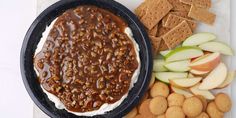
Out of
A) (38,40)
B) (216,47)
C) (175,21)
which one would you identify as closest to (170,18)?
(175,21)

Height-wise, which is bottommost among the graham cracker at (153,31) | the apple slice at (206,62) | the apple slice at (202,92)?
the apple slice at (202,92)

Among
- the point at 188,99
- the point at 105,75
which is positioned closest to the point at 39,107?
the point at 105,75

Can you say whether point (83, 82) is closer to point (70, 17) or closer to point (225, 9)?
point (70, 17)

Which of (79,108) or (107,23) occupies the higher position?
(107,23)

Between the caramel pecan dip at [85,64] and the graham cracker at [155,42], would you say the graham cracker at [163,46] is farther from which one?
the caramel pecan dip at [85,64]

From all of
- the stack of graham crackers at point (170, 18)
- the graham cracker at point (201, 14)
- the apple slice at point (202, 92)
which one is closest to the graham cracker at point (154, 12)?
the stack of graham crackers at point (170, 18)
